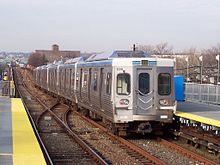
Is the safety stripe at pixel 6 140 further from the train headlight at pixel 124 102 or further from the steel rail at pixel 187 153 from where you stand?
the steel rail at pixel 187 153

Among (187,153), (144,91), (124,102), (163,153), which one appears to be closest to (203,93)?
(144,91)

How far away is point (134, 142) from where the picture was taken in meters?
15.4

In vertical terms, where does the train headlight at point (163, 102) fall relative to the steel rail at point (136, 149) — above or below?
above

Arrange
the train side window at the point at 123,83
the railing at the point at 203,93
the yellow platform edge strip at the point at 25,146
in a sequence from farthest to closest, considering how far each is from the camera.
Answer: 1. the railing at the point at 203,93
2. the train side window at the point at 123,83
3. the yellow platform edge strip at the point at 25,146

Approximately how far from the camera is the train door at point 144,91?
50.6ft

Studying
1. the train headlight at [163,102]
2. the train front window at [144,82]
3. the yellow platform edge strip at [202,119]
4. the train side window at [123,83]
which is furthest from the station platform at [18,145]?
the yellow platform edge strip at [202,119]

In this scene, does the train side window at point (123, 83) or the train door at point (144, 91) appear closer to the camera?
the train door at point (144, 91)

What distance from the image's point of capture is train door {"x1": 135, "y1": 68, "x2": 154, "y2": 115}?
15.4m

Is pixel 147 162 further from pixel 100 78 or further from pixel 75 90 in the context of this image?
pixel 75 90

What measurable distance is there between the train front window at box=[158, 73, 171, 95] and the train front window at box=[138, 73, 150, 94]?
40cm

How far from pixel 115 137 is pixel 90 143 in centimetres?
114

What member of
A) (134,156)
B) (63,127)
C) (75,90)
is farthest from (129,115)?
(75,90)

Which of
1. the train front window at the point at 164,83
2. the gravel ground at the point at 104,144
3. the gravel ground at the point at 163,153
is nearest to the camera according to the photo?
the gravel ground at the point at 163,153

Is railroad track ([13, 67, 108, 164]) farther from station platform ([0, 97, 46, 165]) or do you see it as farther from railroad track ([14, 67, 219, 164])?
station platform ([0, 97, 46, 165])
